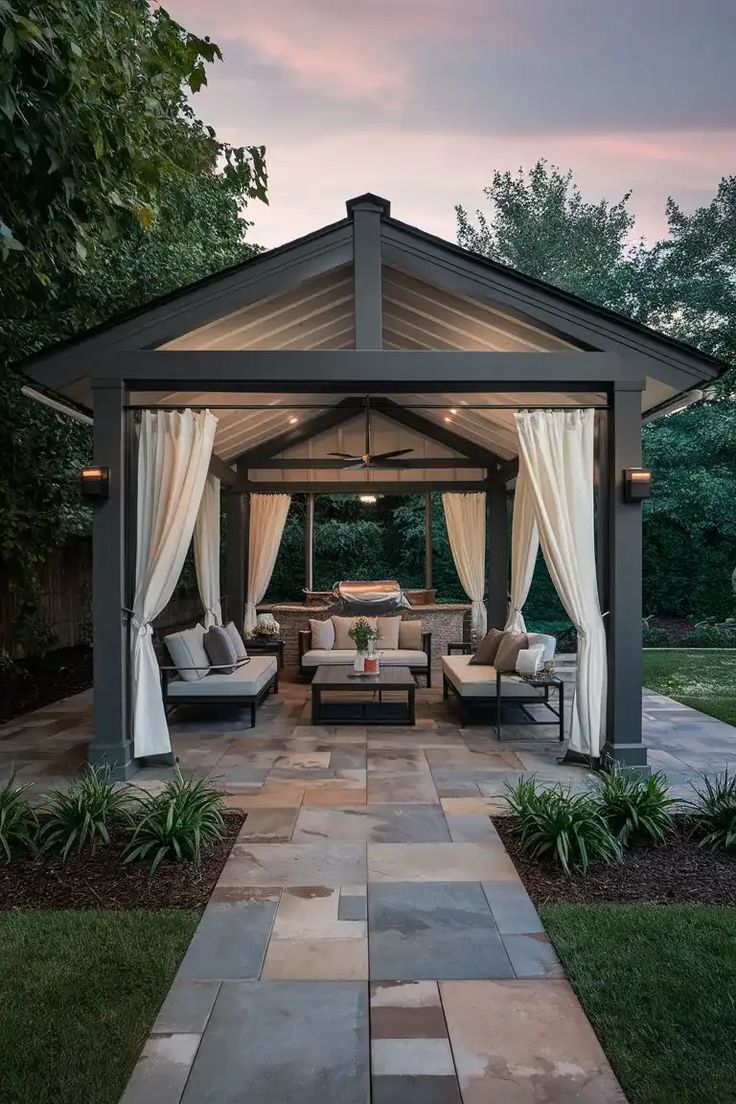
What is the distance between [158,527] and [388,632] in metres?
4.97

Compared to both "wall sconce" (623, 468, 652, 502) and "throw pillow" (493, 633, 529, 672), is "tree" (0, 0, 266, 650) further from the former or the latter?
"throw pillow" (493, 633, 529, 672)

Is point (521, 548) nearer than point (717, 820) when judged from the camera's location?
No

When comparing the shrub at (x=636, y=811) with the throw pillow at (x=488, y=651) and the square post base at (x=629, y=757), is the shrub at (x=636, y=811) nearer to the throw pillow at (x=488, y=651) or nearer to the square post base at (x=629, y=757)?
the square post base at (x=629, y=757)

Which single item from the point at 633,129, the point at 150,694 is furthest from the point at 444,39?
the point at 150,694

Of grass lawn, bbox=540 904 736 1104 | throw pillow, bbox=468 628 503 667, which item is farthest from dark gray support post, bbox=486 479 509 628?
grass lawn, bbox=540 904 736 1104

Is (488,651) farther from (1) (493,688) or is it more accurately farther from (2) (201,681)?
(2) (201,681)

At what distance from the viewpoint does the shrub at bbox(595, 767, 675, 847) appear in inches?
160

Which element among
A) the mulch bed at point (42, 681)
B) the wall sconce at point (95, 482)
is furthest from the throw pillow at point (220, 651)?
the wall sconce at point (95, 482)

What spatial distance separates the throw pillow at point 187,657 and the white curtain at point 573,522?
3679 millimetres

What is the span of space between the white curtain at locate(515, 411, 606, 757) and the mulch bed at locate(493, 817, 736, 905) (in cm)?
179

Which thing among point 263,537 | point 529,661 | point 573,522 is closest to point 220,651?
point 529,661

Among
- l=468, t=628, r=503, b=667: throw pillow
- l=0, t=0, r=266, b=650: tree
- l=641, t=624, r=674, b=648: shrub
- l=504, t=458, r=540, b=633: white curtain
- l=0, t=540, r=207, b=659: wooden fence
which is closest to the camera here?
l=0, t=0, r=266, b=650: tree

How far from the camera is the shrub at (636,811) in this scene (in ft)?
13.3

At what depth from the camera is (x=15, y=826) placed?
4047 mm
